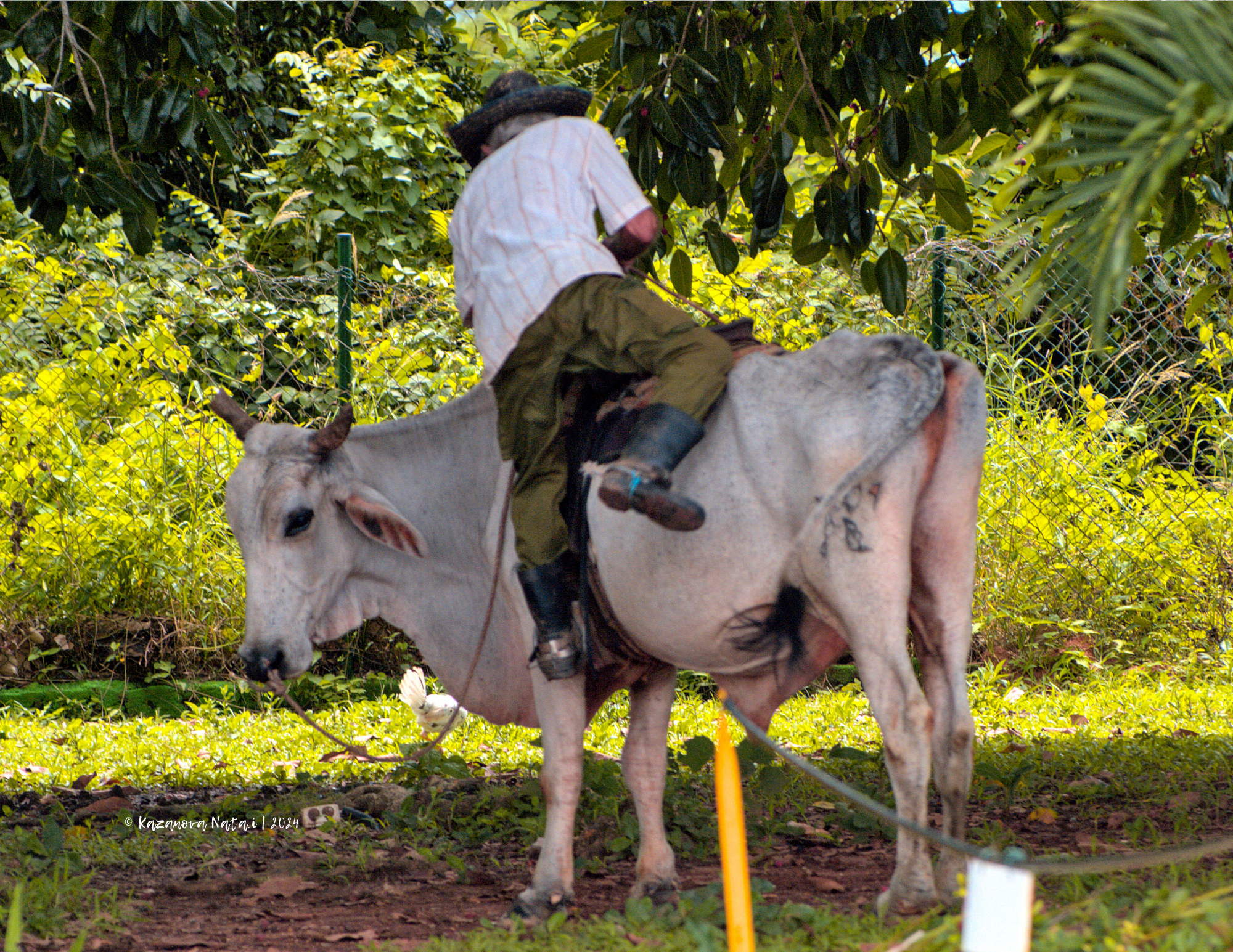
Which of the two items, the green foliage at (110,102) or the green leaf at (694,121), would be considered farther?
A: the green leaf at (694,121)

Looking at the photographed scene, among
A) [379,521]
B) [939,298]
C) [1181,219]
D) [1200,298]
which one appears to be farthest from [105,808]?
[939,298]

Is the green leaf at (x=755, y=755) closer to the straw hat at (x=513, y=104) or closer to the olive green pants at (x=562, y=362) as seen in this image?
the olive green pants at (x=562, y=362)

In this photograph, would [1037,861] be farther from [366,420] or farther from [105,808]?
[366,420]

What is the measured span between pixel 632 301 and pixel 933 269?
3.87 metres

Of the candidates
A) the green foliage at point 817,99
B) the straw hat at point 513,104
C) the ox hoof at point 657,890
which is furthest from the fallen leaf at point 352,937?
the green foliage at point 817,99

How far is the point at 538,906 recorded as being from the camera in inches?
125

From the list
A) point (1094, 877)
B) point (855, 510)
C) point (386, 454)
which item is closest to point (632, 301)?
point (855, 510)

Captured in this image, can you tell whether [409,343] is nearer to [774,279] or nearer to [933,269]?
[774,279]

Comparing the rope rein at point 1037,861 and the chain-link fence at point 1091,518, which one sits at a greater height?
the rope rein at point 1037,861

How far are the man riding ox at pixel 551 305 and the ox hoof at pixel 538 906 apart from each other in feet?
1.84

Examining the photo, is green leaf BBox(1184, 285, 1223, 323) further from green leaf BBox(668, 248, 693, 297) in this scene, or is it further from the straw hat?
the straw hat

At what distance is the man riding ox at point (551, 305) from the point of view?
303cm

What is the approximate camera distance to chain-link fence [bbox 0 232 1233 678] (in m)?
6.36

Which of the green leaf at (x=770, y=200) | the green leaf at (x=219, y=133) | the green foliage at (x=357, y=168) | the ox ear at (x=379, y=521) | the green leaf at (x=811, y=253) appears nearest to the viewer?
the ox ear at (x=379, y=521)
